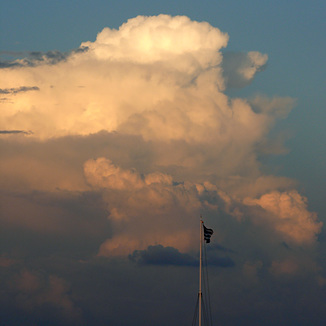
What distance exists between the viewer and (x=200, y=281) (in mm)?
155750

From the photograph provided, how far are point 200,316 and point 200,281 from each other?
8.82 meters

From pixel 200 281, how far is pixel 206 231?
478 inches

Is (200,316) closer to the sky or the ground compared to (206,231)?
closer to the ground

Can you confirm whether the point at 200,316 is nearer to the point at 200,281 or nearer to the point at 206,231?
the point at 200,281

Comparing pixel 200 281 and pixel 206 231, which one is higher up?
pixel 206 231

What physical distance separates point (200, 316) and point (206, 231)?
820 inches

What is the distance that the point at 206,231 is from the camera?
15650cm

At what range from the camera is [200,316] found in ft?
515

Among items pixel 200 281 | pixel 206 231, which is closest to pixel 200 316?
pixel 200 281
